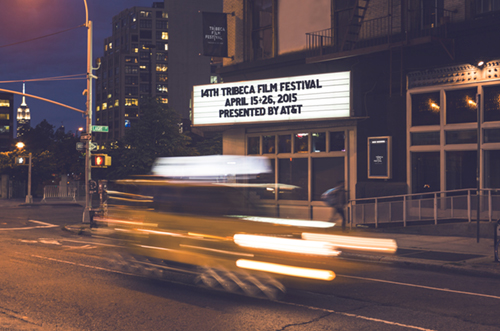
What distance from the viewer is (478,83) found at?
1716 cm

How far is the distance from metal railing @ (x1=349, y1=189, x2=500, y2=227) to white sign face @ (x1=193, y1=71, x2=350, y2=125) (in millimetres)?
3892

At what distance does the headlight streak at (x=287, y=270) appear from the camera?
34.3 ft

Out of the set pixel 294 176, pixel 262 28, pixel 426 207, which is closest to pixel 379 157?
pixel 426 207

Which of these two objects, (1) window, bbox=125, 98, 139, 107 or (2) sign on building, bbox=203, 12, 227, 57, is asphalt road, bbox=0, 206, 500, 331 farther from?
(1) window, bbox=125, 98, 139, 107

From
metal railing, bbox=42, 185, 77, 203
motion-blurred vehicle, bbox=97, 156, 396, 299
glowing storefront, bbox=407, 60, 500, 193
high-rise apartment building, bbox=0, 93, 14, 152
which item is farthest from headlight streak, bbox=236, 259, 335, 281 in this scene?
high-rise apartment building, bbox=0, 93, 14, 152

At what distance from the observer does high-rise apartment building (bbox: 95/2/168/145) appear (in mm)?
128750

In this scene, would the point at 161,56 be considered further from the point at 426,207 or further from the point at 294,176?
the point at 426,207

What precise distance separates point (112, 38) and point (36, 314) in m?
144

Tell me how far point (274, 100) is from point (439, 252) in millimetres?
10660

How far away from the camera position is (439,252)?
1334 cm

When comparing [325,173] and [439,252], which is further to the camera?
[325,173]

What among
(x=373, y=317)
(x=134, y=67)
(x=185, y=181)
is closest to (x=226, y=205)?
(x=185, y=181)

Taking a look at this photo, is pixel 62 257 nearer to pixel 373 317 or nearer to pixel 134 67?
pixel 373 317

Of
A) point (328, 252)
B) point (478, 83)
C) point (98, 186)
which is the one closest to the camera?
point (328, 252)
